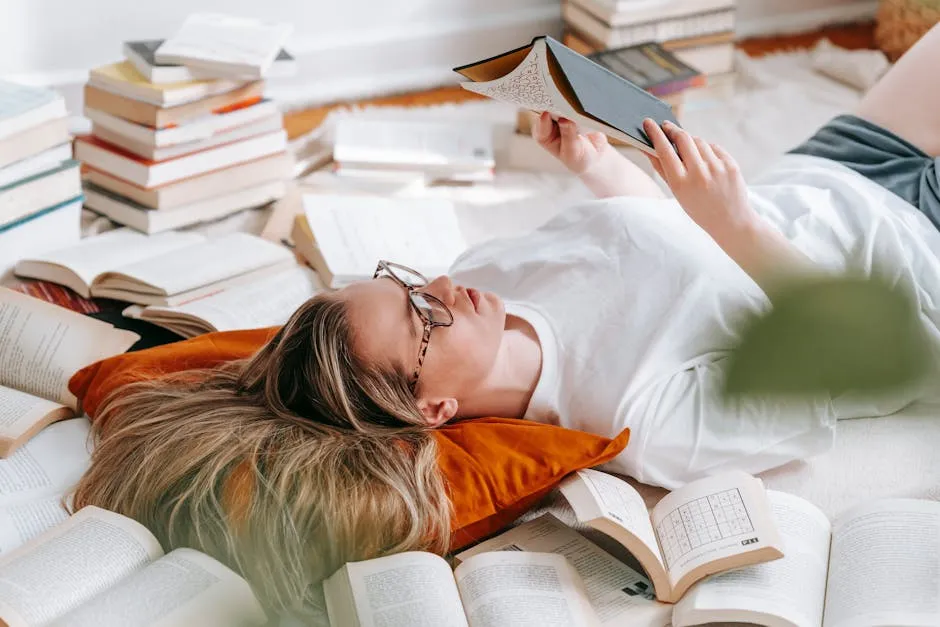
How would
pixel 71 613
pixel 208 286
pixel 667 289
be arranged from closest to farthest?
1. pixel 71 613
2. pixel 667 289
3. pixel 208 286

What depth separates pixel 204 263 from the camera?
202 centimetres

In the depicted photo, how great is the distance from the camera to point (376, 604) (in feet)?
3.70

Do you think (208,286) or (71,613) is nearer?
(71,613)

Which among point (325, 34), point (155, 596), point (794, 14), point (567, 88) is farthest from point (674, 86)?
point (155, 596)

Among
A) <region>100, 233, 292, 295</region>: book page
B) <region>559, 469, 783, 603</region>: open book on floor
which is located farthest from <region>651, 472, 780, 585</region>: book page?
<region>100, 233, 292, 295</region>: book page

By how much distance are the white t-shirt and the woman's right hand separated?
0.23ft

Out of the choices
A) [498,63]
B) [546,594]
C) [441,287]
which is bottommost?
[546,594]

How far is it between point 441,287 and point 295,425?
0.88 feet

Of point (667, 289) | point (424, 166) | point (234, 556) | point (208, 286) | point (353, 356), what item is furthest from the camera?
point (424, 166)

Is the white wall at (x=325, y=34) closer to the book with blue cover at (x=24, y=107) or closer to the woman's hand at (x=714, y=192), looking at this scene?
the book with blue cover at (x=24, y=107)

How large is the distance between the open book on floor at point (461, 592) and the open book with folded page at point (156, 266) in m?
0.88

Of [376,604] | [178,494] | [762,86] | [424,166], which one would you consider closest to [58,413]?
A: [178,494]

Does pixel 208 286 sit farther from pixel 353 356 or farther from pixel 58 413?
pixel 353 356

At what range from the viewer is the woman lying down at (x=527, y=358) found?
4.15 ft
